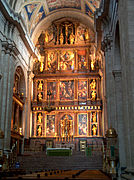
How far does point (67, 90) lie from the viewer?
88.7ft

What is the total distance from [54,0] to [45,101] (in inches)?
418

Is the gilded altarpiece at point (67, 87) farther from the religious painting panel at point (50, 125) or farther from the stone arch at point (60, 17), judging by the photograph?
the stone arch at point (60, 17)

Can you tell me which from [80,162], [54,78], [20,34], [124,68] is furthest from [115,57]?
[54,78]

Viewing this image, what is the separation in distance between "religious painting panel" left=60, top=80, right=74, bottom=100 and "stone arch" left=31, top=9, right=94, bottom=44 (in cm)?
598

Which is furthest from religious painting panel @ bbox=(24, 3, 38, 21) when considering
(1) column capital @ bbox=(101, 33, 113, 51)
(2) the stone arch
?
(1) column capital @ bbox=(101, 33, 113, 51)

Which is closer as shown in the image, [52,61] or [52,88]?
[52,88]

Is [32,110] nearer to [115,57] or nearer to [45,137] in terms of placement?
[45,137]

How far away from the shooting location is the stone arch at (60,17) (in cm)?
2777

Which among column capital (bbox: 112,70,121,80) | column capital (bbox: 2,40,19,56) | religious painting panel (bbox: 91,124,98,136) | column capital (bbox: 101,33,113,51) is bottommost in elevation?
religious painting panel (bbox: 91,124,98,136)

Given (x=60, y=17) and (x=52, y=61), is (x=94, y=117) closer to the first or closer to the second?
(x=52, y=61)

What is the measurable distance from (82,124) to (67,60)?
24.3ft

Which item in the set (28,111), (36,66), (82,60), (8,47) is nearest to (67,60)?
(82,60)

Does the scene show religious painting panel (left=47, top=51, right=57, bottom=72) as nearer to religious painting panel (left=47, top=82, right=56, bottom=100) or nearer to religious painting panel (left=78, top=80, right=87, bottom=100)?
religious painting panel (left=47, top=82, right=56, bottom=100)

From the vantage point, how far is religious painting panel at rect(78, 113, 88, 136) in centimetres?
2555
